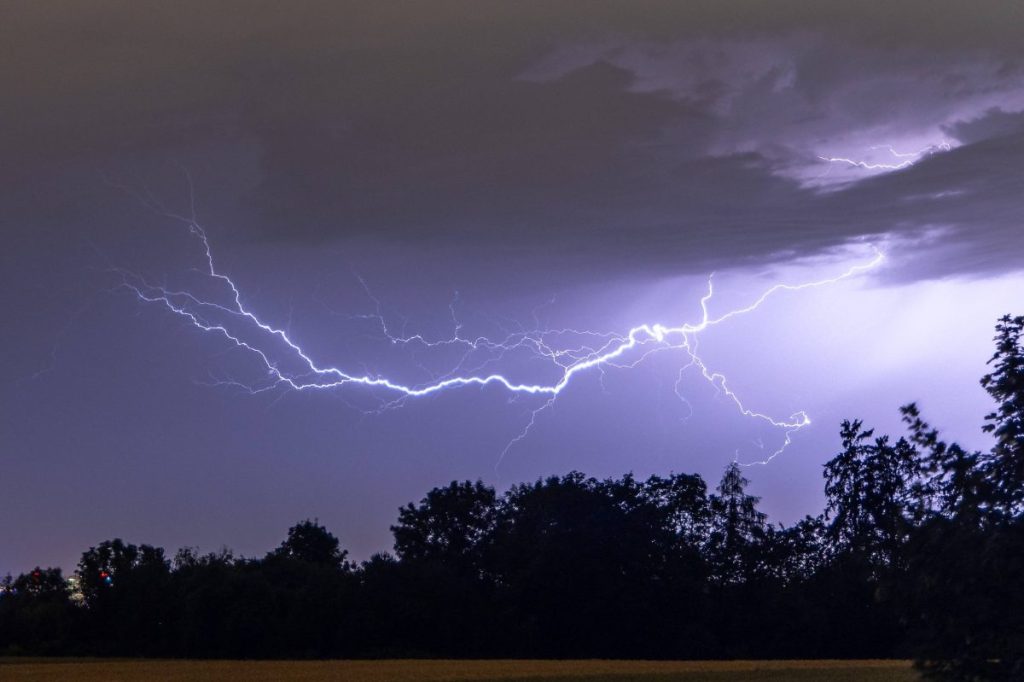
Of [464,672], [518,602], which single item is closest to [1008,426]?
[464,672]

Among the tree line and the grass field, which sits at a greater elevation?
the tree line

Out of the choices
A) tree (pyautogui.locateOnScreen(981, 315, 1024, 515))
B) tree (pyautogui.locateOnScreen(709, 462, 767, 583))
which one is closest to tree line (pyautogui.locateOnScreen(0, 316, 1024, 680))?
tree (pyautogui.locateOnScreen(709, 462, 767, 583))

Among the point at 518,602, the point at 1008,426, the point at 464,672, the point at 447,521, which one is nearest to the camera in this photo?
the point at 1008,426

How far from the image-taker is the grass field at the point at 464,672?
31250 millimetres

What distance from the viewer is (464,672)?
111ft

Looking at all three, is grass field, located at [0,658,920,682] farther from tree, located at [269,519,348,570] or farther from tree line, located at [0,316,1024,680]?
tree, located at [269,519,348,570]

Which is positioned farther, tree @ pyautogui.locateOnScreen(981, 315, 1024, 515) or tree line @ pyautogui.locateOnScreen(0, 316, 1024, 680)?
tree line @ pyautogui.locateOnScreen(0, 316, 1024, 680)

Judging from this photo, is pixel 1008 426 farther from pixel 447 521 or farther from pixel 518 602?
pixel 447 521

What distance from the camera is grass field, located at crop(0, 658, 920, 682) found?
31.2 m

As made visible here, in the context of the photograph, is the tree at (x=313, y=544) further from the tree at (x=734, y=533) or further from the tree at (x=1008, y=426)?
the tree at (x=1008, y=426)

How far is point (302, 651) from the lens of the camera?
4978cm

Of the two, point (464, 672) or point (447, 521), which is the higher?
point (447, 521)

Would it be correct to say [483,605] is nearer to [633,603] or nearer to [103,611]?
[633,603]

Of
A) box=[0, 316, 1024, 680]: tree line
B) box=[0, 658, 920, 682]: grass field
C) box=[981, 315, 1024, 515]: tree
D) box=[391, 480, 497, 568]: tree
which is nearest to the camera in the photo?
box=[981, 315, 1024, 515]: tree
